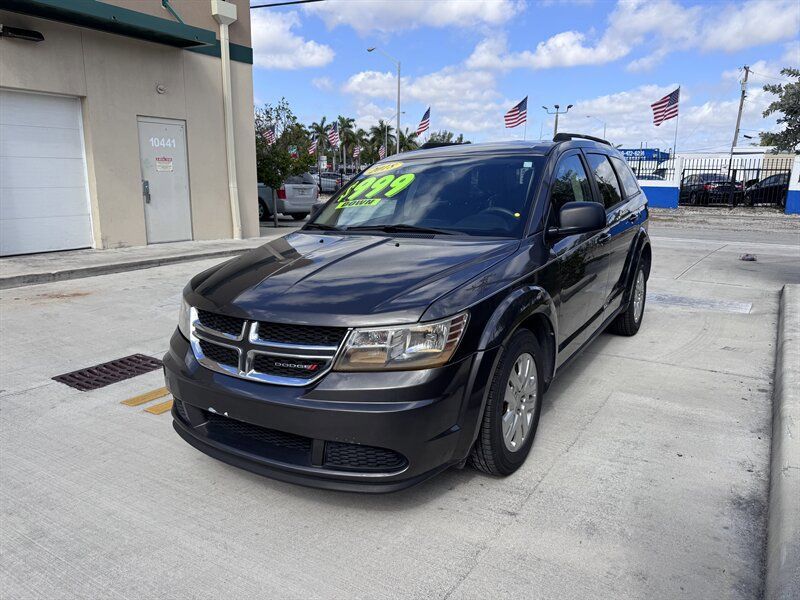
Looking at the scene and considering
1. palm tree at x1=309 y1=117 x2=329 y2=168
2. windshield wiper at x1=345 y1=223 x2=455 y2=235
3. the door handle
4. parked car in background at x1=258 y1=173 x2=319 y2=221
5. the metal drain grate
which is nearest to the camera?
windshield wiper at x1=345 y1=223 x2=455 y2=235

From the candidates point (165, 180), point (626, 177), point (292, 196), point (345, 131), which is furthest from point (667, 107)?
point (345, 131)

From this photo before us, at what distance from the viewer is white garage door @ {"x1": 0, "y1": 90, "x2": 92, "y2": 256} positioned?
10.1 meters

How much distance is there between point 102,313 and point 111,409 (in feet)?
10.1

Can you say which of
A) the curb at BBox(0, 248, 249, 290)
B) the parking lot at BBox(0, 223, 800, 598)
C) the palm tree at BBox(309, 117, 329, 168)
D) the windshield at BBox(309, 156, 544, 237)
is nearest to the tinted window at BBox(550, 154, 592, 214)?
the windshield at BBox(309, 156, 544, 237)

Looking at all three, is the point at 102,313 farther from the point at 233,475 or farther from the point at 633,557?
the point at 633,557

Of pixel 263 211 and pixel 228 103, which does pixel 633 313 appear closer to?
pixel 228 103

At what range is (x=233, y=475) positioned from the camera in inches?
126

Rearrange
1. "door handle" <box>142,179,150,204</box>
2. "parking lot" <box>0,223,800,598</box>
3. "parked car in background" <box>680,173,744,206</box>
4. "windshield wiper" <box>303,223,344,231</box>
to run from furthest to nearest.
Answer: "parked car in background" <box>680,173,744,206</box> < "door handle" <box>142,179,150,204</box> < "windshield wiper" <box>303,223,344,231</box> < "parking lot" <box>0,223,800,598</box>

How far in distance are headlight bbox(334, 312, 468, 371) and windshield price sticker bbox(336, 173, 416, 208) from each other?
1.77 meters

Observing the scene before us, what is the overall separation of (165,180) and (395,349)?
11312 mm

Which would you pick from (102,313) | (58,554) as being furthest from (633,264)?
(102,313)

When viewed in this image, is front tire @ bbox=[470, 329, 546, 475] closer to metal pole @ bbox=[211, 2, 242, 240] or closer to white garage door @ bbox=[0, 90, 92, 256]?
white garage door @ bbox=[0, 90, 92, 256]

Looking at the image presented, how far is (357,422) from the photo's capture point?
96.2 inches

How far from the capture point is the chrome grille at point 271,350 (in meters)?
2.54
